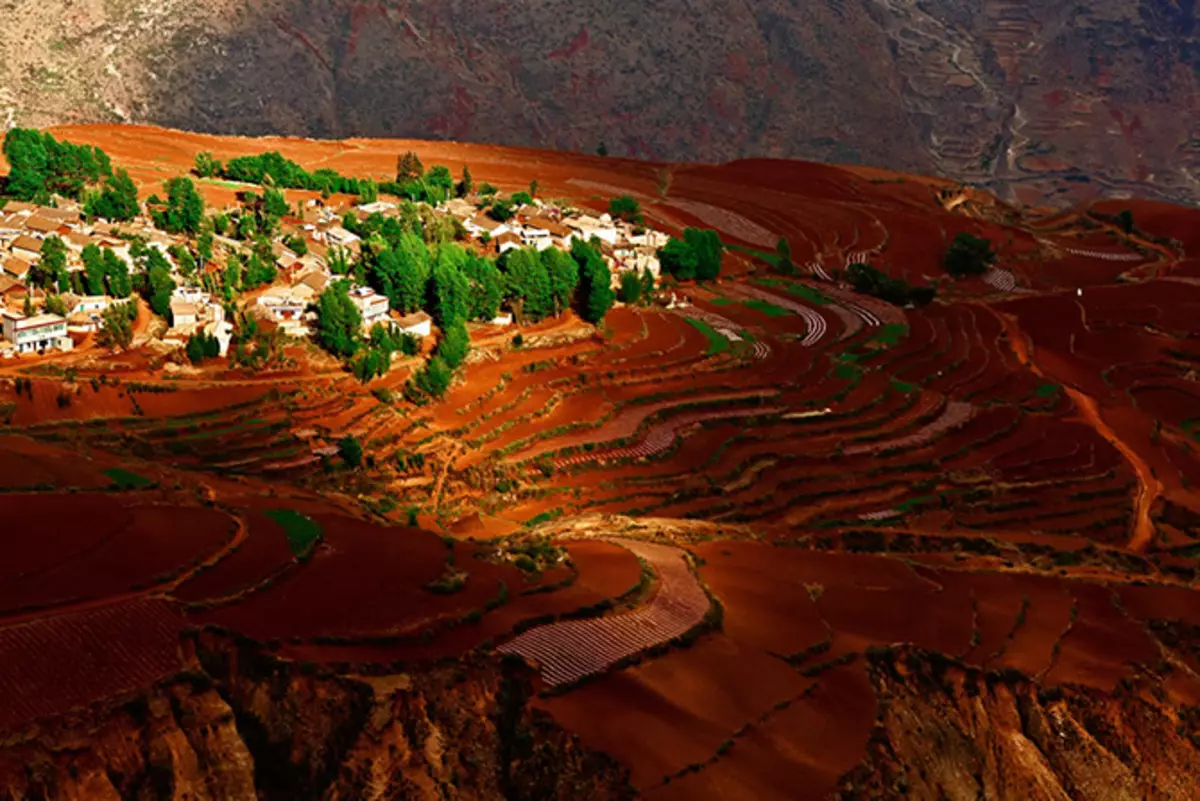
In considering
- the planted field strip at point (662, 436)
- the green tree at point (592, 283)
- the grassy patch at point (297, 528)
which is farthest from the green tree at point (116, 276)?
the grassy patch at point (297, 528)

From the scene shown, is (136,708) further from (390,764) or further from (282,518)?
(282,518)

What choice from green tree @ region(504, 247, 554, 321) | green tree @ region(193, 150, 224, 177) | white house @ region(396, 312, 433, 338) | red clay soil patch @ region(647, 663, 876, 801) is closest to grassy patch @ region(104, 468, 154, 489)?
white house @ region(396, 312, 433, 338)

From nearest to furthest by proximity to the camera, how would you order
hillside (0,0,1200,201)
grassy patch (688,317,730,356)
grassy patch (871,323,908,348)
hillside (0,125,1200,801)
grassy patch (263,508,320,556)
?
hillside (0,125,1200,801)
grassy patch (263,508,320,556)
grassy patch (688,317,730,356)
grassy patch (871,323,908,348)
hillside (0,0,1200,201)

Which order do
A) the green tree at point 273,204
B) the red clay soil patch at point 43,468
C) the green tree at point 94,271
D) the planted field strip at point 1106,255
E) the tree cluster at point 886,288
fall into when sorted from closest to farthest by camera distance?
the red clay soil patch at point 43,468 → the green tree at point 94,271 → the green tree at point 273,204 → the tree cluster at point 886,288 → the planted field strip at point 1106,255

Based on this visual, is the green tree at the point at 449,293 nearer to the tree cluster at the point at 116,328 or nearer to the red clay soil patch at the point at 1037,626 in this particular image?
the tree cluster at the point at 116,328

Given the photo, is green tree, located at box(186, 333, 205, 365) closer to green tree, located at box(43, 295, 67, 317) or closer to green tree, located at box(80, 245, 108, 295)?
green tree, located at box(43, 295, 67, 317)

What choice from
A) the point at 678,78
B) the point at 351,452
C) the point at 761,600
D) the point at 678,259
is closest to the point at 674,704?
the point at 761,600

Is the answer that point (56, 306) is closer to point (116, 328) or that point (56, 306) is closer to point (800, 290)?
point (116, 328)
